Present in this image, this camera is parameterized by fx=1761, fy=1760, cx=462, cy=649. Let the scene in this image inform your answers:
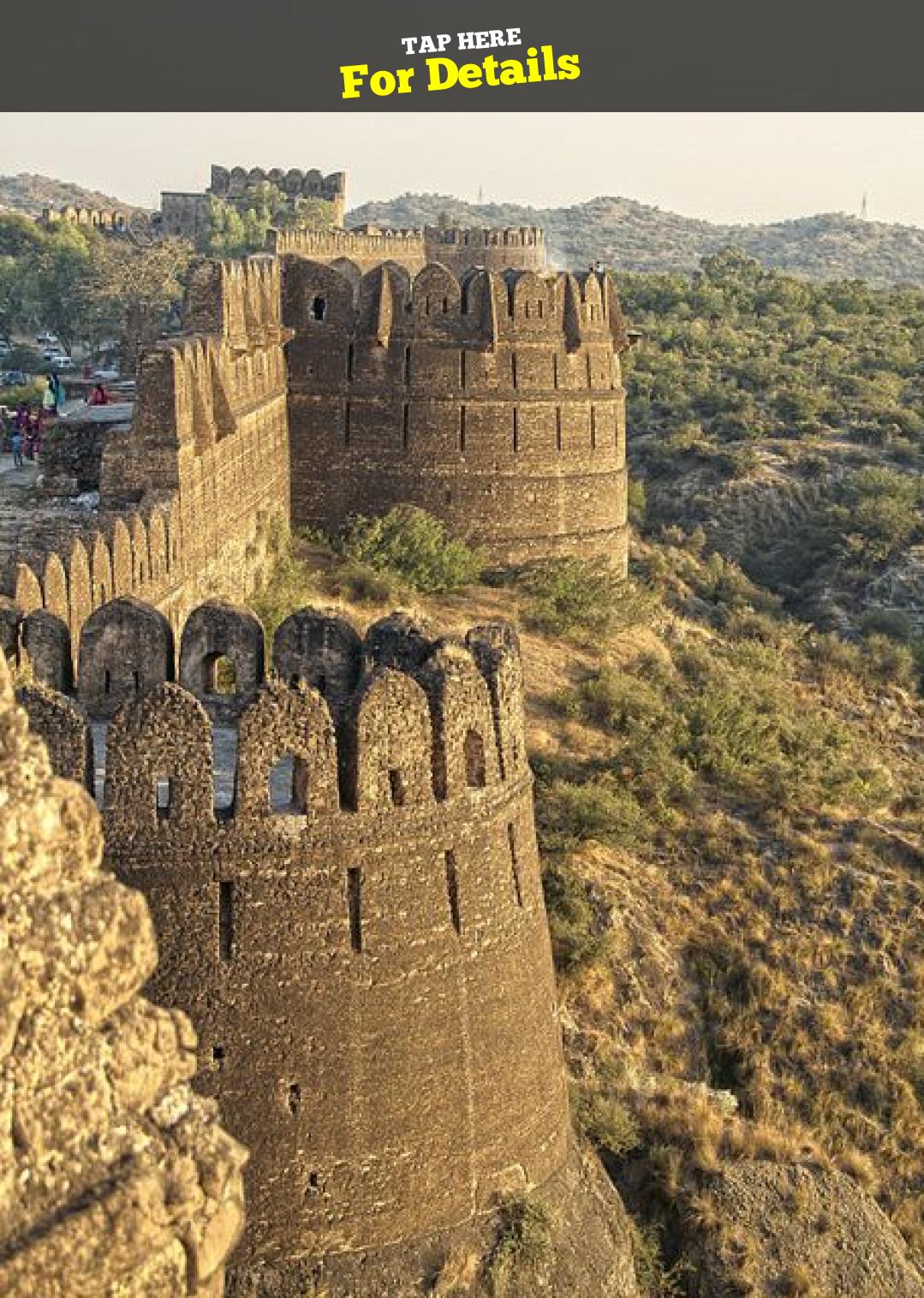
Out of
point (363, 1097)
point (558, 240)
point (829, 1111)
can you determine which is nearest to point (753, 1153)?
point (829, 1111)

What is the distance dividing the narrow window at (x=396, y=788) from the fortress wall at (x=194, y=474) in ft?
10.5

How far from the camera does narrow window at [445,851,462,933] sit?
10.9m

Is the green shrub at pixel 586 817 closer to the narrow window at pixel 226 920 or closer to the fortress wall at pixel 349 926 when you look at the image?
the fortress wall at pixel 349 926

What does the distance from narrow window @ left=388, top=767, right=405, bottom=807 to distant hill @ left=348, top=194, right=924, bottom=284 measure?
138m

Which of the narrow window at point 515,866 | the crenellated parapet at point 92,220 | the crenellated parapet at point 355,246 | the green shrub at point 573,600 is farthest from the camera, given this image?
the crenellated parapet at point 92,220

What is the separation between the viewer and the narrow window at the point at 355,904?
10383 millimetres

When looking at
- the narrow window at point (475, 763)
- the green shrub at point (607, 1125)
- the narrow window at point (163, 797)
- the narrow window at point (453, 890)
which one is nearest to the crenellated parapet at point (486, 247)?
the green shrub at point (607, 1125)

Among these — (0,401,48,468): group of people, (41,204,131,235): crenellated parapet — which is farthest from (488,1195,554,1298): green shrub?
(41,204,131,235): crenellated parapet

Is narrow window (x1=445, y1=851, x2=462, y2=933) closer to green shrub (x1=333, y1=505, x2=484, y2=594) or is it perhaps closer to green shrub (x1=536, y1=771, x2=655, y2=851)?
green shrub (x1=536, y1=771, x2=655, y2=851)

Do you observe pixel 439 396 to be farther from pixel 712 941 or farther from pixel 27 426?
pixel 712 941

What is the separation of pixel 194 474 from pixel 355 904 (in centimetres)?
912

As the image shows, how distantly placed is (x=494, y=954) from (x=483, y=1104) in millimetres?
950

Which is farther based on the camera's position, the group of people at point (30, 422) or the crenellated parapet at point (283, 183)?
the crenellated parapet at point (283, 183)

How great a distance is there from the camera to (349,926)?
10406 mm
